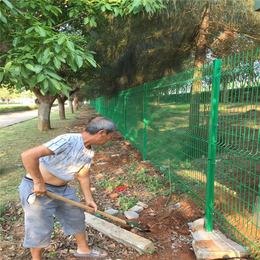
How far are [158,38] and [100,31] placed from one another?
6.26 feet

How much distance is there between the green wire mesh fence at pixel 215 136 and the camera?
205cm

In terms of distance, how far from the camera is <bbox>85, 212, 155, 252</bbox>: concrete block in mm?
2492

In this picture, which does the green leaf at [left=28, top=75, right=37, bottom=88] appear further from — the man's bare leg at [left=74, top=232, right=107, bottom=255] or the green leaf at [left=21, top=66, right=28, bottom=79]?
the man's bare leg at [left=74, top=232, right=107, bottom=255]

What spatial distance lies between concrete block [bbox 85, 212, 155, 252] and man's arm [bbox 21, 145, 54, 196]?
1228mm

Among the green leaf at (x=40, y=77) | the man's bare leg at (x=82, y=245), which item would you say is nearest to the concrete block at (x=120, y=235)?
the man's bare leg at (x=82, y=245)

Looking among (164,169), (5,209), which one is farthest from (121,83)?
(5,209)

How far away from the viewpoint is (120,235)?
269 cm

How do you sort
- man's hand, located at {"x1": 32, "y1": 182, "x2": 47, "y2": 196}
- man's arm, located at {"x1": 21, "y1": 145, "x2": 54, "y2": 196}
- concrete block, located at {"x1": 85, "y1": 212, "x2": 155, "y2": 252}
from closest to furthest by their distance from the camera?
man's arm, located at {"x1": 21, "y1": 145, "x2": 54, "y2": 196}
man's hand, located at {"x1": 32, "y1": 182, "x2": 47, "y2": 196}
concrete block, located at {"x1": 85, "y1": 212, "x2": 155, "y2": 252}

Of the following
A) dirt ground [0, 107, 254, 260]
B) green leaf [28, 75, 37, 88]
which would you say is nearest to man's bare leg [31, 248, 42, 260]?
dirt ground [0, 107, 254, 260]

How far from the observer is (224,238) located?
2.52 m

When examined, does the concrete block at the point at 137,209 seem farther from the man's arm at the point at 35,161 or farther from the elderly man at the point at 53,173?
the man's arm at the point at 35,161

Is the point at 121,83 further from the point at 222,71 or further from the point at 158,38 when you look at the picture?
the point at 222,71

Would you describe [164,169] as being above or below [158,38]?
below

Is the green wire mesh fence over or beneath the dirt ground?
over
